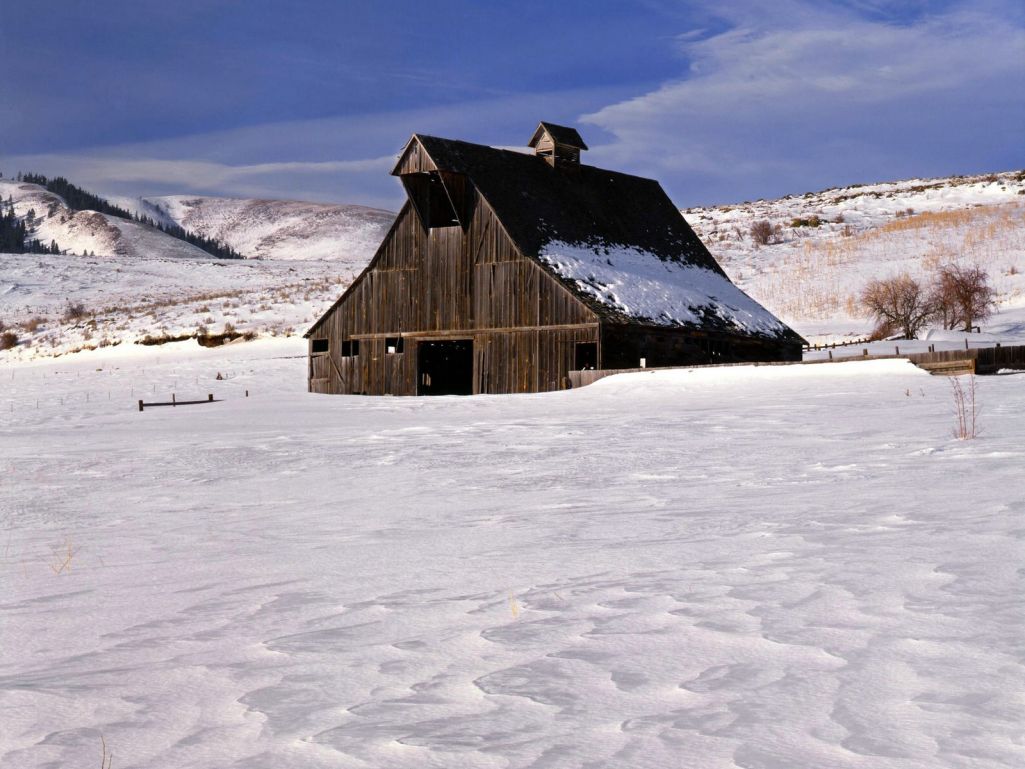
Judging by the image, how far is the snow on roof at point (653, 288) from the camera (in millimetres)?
30766

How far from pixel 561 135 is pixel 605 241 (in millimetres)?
4686

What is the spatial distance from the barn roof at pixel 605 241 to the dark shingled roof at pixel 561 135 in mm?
789

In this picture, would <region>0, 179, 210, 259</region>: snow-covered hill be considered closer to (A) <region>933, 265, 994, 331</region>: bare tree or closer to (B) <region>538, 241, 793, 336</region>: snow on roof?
(A) <region>933, 265, 994, 331</region>: bare tree

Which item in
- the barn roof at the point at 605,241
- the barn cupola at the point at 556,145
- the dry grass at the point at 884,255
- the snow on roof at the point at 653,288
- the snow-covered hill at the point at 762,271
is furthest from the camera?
the dry grass at the point at 884,255

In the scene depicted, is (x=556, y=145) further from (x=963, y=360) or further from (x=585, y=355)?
(x=963, y=360)

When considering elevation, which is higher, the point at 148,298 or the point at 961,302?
the point at 148,298

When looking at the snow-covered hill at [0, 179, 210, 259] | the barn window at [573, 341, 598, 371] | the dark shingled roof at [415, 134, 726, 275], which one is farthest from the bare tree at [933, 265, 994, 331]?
the snow-covered hill at [0, 179, 210, 259]

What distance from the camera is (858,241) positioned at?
6875 centimetres

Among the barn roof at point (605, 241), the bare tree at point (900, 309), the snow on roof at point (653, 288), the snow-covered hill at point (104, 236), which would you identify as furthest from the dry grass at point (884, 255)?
the snow-covered hill at point (104, 236)

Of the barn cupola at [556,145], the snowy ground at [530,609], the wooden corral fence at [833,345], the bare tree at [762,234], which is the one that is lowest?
the snowy ground at [530,609]

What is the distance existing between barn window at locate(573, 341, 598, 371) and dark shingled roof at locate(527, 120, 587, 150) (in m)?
9.45

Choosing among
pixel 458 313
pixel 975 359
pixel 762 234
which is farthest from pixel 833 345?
pixel 762 234

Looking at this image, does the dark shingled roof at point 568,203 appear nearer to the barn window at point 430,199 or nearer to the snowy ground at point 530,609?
the barn window at point 430,199

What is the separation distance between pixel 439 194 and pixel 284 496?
78.3 ft
